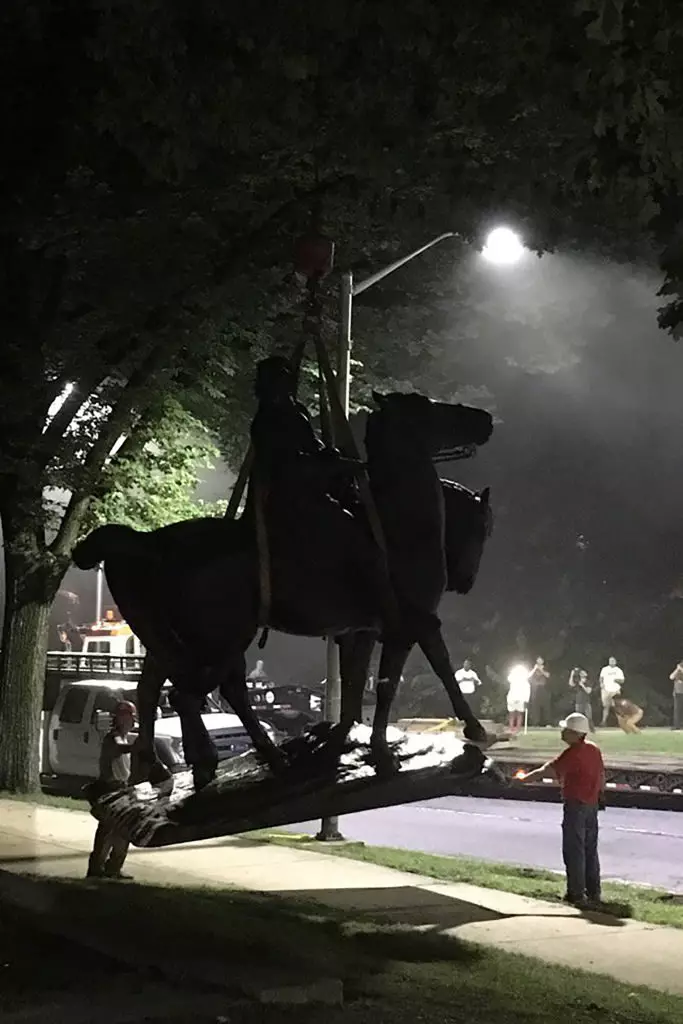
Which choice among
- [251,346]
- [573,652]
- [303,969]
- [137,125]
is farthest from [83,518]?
[573,652]

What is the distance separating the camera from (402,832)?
1848 cm

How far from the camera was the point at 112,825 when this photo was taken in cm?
863

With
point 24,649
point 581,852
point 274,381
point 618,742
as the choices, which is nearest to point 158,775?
point 274,381

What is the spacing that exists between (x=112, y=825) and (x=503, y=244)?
8.44 m

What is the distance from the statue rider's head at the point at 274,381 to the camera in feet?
26.8

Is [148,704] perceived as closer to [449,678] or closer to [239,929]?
[239,929]

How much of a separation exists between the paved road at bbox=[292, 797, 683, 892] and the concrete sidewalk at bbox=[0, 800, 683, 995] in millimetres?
2927

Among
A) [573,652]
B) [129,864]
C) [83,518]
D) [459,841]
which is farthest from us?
[573,652]

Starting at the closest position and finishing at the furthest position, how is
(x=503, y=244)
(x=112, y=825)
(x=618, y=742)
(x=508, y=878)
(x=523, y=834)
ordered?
(x=112, y=825), (x=508, y=878), (x=503, y=244), (x=523, y=834), (x=618, y=742)

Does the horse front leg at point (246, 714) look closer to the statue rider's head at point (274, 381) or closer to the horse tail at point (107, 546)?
the horse tail at point (107, 546)

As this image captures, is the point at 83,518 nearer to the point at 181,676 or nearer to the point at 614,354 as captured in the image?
the point at 181,676

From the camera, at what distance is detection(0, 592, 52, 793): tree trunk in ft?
59.5

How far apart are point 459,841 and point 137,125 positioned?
1051 centimetres

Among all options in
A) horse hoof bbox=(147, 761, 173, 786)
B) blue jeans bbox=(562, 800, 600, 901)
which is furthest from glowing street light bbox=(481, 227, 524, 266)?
horse hoof bbox=(147, 761, 173, 786)
